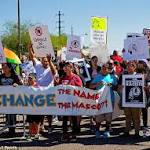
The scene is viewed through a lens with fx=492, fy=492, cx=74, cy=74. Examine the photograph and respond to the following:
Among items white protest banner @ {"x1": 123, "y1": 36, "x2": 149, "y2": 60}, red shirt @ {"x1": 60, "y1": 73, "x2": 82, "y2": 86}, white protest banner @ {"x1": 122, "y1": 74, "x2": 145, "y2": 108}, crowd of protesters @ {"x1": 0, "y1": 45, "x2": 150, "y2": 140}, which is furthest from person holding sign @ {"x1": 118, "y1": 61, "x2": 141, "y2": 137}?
red shirt @ {"x1": 60, "y1": 73, "x2": 82, "y2": 86}

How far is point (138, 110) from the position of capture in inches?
452

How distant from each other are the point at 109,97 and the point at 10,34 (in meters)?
64.2

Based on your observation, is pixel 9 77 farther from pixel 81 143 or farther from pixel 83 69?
pixel 83 69

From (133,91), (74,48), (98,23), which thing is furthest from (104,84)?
(98,23)

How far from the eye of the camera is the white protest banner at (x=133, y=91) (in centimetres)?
1129

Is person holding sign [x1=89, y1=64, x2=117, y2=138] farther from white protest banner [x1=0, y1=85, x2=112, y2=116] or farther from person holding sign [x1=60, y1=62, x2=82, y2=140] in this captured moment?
person holding sign [x1=60, y1=62, x2=82, y2=140]

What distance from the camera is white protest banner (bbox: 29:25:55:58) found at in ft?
40.6

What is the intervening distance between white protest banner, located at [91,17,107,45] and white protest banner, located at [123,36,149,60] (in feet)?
11.1

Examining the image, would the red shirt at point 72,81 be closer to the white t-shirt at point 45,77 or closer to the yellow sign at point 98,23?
the white t-shirt at point 45,77

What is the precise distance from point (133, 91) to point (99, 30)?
14.9 ft

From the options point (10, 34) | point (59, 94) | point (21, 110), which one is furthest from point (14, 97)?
point (10, 34)

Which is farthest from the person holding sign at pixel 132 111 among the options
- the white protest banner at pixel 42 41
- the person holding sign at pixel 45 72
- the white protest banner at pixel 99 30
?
the white protest banner at pixel 99 30

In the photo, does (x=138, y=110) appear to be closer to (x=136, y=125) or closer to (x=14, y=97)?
(x=136, y=125)

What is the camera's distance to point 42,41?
1246cm
